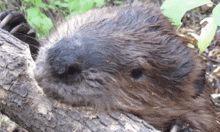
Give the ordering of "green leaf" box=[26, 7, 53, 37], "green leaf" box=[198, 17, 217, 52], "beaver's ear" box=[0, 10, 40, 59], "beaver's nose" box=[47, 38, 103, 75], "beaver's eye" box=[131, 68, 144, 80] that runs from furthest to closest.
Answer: "green leaf" box=[26, 7, 53, 37] → "beaver's ear" box=[0, 10, 40, 59] → "beaver's eye" box=[131, 68, 144, 80] → "green leaf" box=[198, 17, 217, 52] → "beaver's nose" box=[47, 38, 103, 75]

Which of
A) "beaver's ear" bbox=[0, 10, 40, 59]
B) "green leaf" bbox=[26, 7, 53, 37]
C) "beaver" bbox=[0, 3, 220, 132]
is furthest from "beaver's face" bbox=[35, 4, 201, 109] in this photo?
"green leaf" bbox=[26, 7, 53, 37]

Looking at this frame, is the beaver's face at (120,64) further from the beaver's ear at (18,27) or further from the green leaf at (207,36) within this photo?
the beaver's ear at (18,27)

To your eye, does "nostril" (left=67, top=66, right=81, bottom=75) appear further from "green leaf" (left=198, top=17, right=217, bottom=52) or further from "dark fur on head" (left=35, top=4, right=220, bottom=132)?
"green leaf" (left=198, top=17, right=217, bottom=52)

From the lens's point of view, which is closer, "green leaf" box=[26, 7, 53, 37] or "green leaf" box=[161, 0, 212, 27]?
"green leaf" box=[161, 0, 212, 27]

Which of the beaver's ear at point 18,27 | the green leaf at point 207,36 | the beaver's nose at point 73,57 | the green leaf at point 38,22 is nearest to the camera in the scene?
the beaver's nose at point 73,57

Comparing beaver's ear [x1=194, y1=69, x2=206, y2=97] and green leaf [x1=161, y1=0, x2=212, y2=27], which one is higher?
green leaf [x1=161, y1=0, x2=212, y2=27]

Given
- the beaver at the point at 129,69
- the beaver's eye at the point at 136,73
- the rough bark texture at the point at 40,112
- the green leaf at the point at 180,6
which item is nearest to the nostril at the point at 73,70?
the beaver at the point at 129,69

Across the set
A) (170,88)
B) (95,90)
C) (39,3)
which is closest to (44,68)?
(95,90)
